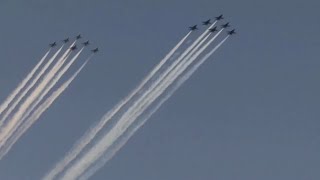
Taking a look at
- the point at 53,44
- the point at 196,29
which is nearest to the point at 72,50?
the point at 53,44

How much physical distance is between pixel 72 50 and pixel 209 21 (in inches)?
886

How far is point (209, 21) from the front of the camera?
488ft

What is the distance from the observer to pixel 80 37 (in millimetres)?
151875

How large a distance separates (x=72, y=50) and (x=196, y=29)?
19911 millimetres

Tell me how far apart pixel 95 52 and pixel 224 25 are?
21294 millimetres

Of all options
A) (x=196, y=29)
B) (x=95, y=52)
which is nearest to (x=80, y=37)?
(x=95, y=52)

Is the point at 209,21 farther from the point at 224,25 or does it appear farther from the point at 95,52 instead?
the point at 95,52

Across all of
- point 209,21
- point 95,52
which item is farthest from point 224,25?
point 95,52

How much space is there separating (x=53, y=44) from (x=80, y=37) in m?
5.30

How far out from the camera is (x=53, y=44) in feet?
488

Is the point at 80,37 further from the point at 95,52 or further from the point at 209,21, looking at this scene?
the point at 209,21

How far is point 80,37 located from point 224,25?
23.7 metres

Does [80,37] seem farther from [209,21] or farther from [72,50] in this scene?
[209,21]

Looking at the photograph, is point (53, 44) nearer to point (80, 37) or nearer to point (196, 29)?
point (80, 37)
